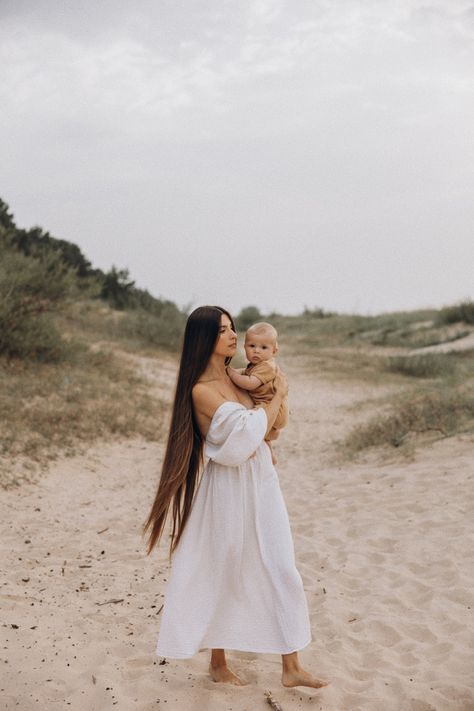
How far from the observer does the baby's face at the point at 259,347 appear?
3.20 metres

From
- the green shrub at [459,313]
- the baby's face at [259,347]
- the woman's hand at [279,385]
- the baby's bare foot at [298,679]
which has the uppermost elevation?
the green shrub at [459,313]

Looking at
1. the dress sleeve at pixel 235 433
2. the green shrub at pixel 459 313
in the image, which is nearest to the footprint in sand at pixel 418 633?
the dress sleeve at pixel 235 433

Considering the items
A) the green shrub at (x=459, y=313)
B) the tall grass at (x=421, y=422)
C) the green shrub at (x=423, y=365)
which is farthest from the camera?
the green shrub at (x=459, y=313)

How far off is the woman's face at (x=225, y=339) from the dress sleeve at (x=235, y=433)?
257 millimetres

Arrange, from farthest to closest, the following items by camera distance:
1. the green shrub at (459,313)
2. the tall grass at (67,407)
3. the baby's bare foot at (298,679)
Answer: the green shrub at (459,313)
the tall grass at (67,407)
the baby's bare foot at (298,679)

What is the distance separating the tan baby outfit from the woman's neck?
0.41 feet

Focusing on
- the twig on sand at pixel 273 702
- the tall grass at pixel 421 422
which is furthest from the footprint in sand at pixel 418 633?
the tall grass at pixel 421 422

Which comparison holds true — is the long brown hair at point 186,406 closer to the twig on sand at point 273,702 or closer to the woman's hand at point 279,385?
the woman's hand at point 279,385

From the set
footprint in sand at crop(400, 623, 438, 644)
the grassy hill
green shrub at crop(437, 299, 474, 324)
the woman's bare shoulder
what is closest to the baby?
the woman's bare shoulder

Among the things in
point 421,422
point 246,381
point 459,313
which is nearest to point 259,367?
point 246,381

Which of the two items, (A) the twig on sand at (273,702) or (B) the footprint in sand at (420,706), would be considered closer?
(A) the twig on sand at (273,702)

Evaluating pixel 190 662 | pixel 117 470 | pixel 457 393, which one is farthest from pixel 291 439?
pixel 190 662

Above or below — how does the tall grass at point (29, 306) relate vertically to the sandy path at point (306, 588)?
above

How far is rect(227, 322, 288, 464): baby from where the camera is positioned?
10.5 feet
